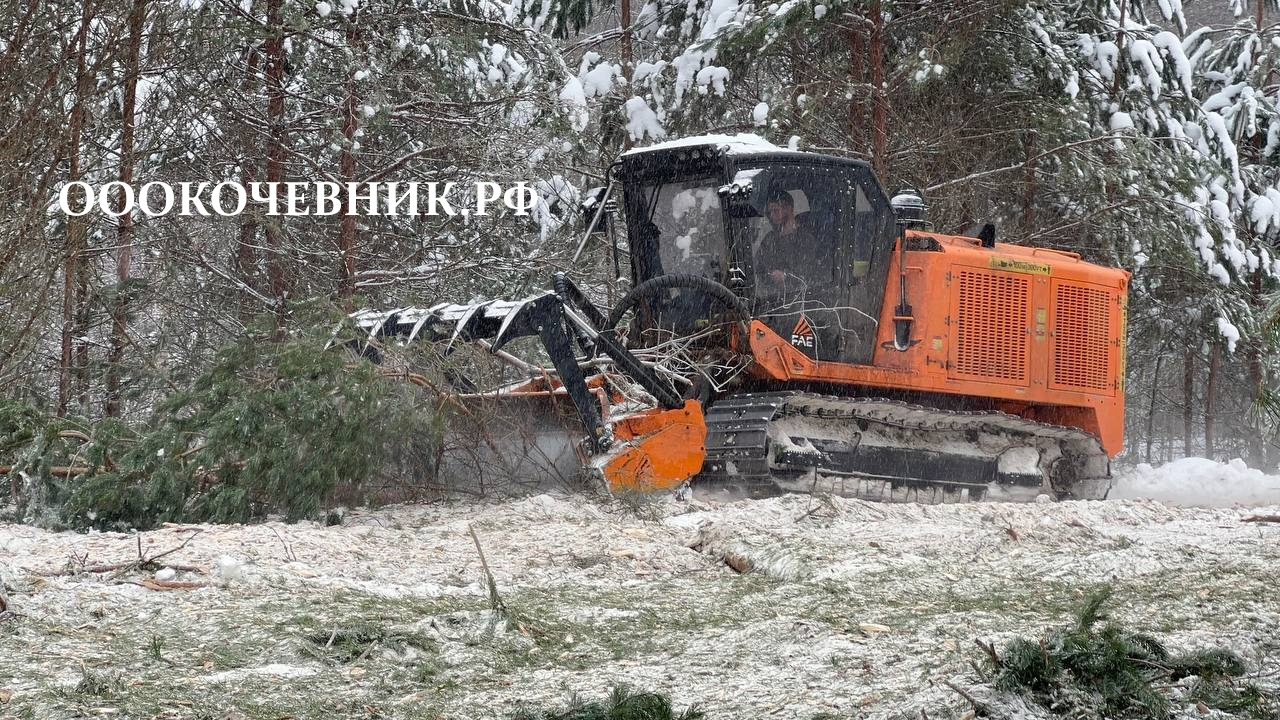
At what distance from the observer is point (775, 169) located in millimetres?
10586

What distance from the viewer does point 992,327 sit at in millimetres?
11648

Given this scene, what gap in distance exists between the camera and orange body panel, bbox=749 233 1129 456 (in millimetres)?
11227

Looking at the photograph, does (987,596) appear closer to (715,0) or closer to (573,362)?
(573,362)

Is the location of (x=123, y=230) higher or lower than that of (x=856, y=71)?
lower

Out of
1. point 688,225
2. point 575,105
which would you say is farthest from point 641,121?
point 688,225

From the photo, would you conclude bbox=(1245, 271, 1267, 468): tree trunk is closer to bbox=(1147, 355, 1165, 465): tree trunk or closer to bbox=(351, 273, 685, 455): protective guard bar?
bbox=(1147, 355, 1165, 465): tree trunk

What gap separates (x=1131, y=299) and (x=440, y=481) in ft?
45.2

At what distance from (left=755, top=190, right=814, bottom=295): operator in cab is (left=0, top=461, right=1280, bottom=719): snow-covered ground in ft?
7.67

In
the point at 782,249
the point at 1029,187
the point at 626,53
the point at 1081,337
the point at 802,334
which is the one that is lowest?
the point at 1081,337

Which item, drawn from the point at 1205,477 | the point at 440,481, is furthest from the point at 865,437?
the point at 1205,477

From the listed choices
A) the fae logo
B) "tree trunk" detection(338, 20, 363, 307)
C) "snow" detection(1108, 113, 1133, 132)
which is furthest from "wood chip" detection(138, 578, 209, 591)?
"snow" detection(1108, 113, 1133, 132)

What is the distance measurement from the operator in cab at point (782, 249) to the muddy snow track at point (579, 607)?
240 cm

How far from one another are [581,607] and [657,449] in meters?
3.52

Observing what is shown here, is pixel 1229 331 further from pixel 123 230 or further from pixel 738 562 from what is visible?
pixel 123 230
